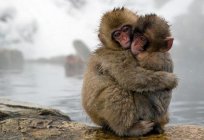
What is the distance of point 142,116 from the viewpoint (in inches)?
186

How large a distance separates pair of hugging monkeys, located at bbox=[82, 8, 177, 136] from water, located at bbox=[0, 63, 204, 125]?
0.80 m

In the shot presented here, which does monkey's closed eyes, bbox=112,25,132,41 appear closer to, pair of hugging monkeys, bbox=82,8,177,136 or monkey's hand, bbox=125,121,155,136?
pair of hugging monkeys, bbox=82,8,177,136

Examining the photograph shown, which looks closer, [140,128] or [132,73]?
[132,73]

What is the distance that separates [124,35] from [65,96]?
18711 millimetres

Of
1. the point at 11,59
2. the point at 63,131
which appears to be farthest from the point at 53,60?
the point at 63,131

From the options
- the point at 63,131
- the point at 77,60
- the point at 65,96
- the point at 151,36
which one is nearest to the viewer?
the point at 151,36

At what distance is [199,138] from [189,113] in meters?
11.6

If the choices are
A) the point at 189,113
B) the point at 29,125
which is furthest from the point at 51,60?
the point at 29,125

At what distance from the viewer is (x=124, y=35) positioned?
4.57 m

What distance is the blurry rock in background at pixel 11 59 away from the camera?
40.2m

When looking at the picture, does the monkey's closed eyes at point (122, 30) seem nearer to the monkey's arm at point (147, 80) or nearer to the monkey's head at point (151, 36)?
the monkey's head at point (151, 36)

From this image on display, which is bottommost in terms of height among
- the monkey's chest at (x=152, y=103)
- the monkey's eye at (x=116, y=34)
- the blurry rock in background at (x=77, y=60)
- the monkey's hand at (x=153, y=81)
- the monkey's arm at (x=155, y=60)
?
Result: the monkey's chest at (x=152, y=103)

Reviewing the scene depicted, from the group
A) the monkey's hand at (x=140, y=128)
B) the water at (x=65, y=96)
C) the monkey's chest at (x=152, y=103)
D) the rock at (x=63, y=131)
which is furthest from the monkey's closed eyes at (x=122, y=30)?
the water at (x=65, y=96)

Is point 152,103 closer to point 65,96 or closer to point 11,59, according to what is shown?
point 65,96
